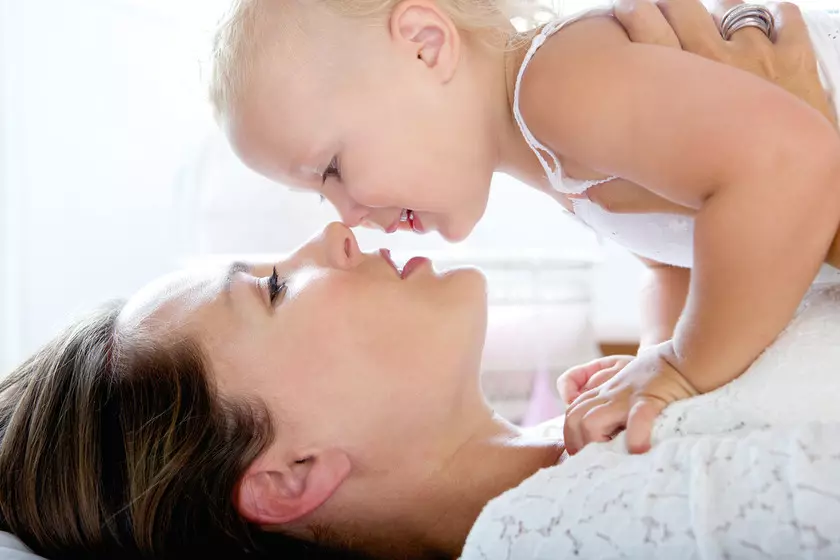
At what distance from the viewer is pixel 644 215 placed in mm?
1223

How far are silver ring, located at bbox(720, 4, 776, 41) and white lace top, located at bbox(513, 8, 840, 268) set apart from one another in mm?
58

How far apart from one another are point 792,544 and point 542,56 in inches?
26.3

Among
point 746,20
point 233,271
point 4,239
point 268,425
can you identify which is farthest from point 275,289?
point 4,239

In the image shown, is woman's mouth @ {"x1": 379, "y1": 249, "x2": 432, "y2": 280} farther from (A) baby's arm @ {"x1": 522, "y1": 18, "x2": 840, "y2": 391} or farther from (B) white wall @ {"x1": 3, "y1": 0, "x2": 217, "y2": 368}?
(B) white wall @ {"x1": 3, "y1": 0, "x2": 217, "y2": 368}

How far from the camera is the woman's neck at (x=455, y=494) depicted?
1162 mm

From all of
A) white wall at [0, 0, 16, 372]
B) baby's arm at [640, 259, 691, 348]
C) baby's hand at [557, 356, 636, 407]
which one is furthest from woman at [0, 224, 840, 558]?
white wall at [0, 0, 16, 372]

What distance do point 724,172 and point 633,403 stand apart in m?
0.28

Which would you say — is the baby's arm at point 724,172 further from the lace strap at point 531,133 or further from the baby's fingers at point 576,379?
the baby's fingers at point 576,379

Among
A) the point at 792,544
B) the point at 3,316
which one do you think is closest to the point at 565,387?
the point at 792,544

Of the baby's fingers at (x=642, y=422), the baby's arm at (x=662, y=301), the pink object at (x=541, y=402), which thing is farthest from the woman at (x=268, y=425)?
the pink object at (x=541, y=402)

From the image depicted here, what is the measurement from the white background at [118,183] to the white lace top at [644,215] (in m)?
1.65

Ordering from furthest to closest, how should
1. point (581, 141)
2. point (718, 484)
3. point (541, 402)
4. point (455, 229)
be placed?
point (541, 402) → point (455, 229) → point (581, 141) → point (718, 484)

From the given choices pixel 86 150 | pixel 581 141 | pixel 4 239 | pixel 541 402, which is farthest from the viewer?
pixel 86 150

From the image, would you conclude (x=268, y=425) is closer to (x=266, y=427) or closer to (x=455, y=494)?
(x=266, y=427)
